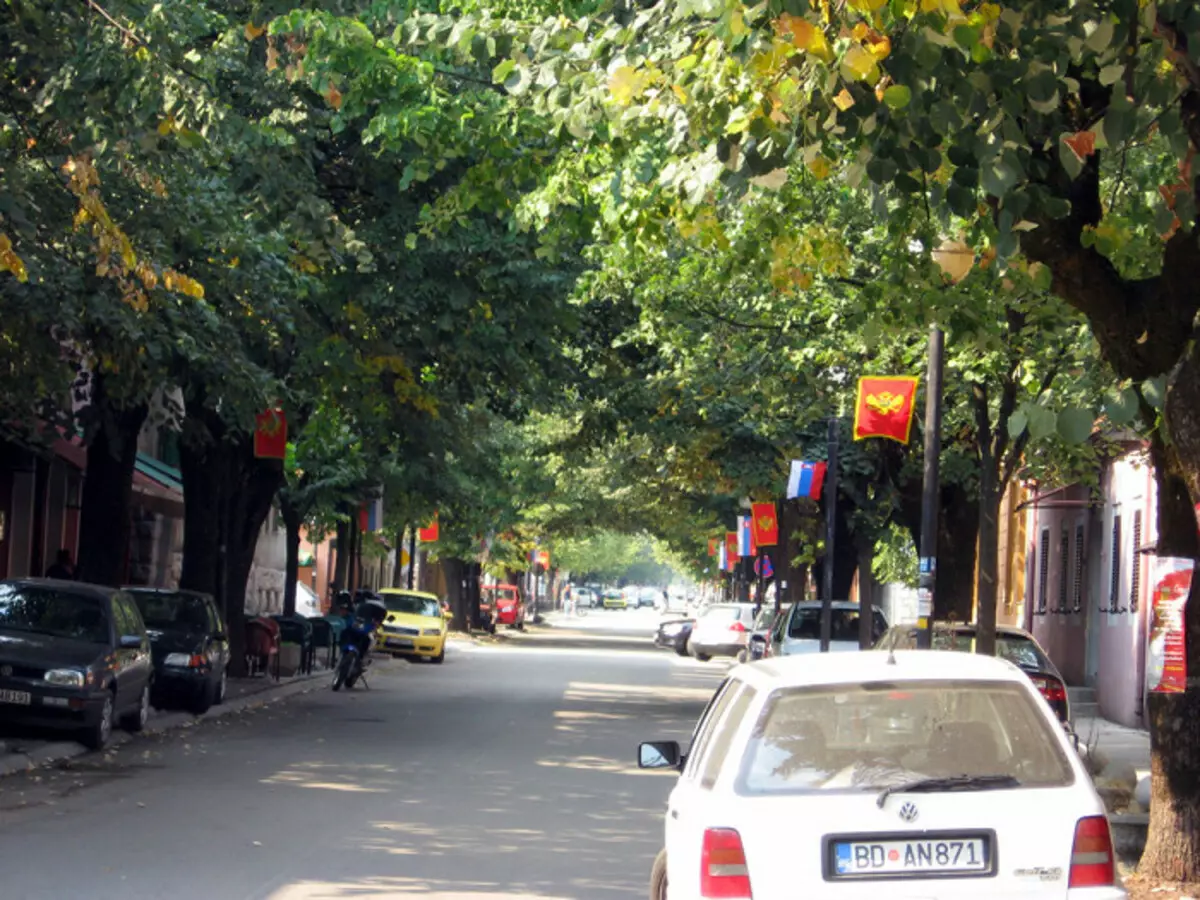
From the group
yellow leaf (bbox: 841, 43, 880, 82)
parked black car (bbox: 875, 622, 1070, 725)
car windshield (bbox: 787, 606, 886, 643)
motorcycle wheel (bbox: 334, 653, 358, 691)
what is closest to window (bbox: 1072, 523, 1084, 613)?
car windshield (bbox: 787, 606, 886, 643)

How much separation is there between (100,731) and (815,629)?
40.6ft

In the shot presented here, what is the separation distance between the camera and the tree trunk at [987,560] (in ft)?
55.8

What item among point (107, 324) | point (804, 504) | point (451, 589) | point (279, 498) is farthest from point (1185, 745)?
point (451, 589)

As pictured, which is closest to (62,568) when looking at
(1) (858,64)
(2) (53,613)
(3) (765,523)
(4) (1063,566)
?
(2) (53,613)

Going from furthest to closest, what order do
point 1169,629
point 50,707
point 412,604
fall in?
point 412,604 < point 50,707 < point 1169,629

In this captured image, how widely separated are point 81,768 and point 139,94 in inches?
268

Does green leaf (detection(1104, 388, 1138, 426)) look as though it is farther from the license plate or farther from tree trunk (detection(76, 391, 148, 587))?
tree trunk (detection(76, 391, 148, 587))

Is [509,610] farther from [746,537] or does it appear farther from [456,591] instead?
[746,537]

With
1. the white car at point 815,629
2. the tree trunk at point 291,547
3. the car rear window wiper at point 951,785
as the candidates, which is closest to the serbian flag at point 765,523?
the tree trunk at point 291,547

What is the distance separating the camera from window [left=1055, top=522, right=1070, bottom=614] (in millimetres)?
35594

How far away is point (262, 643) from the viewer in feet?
104

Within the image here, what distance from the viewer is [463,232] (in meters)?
19.3

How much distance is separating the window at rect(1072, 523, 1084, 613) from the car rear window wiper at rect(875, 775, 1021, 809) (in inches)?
1124

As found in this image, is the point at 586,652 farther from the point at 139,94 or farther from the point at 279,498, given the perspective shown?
the point at 139,94
